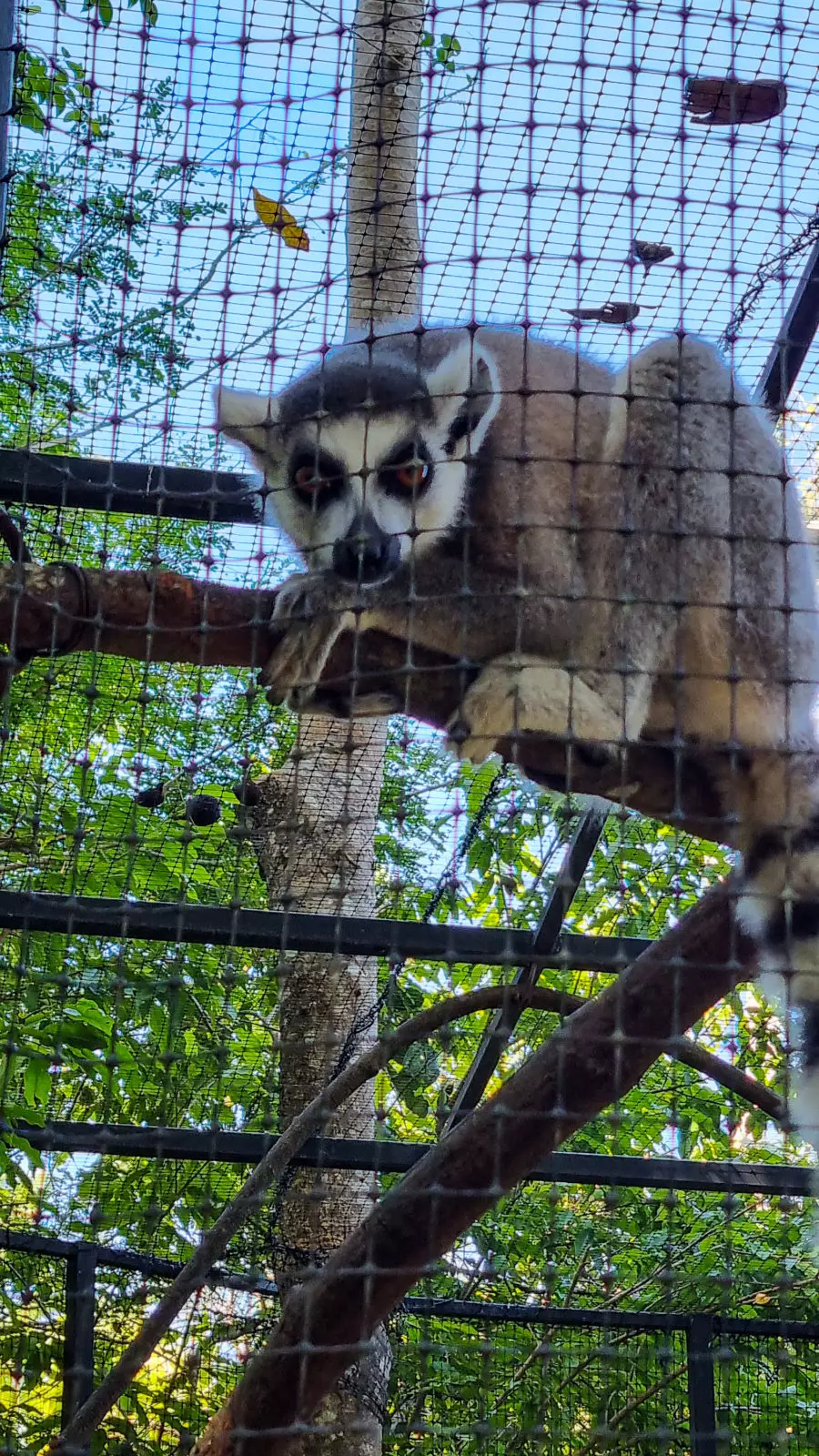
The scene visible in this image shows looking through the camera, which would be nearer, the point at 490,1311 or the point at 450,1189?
the point at 450,1189

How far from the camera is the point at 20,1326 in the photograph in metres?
3.68

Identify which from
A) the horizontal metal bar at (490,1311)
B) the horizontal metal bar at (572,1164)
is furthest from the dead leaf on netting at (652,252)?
the horizontal metal bar at (490,1311)

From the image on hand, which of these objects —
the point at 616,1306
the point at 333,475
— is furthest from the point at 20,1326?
Answer: the point at 333,475

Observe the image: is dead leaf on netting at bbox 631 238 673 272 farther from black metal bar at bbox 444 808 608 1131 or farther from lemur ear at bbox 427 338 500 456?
black metal bar at bbox 444 808 608 1131

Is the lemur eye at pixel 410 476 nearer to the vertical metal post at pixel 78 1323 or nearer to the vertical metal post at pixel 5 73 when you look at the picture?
the vertical metal post at pixel 5 73

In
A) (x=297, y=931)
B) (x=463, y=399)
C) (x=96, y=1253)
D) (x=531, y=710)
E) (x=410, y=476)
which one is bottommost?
(x=96, y=1253)

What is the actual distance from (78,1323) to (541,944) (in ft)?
4.70

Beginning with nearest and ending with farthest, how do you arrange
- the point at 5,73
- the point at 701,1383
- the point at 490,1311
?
the point at 5,73
the point at 701,1383
the point at 490,1311

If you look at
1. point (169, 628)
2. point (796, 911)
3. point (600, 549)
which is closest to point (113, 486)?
point (169, 628)

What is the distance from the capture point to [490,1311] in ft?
12.7

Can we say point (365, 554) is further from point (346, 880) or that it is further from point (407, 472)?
point (346, 880)

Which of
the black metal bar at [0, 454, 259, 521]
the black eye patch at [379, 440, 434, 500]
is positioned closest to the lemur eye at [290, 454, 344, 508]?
the black eye patch at [379, 440, 434, 500]

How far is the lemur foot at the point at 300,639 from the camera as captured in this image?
2.88 m

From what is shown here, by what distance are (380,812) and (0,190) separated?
307 centimetres
